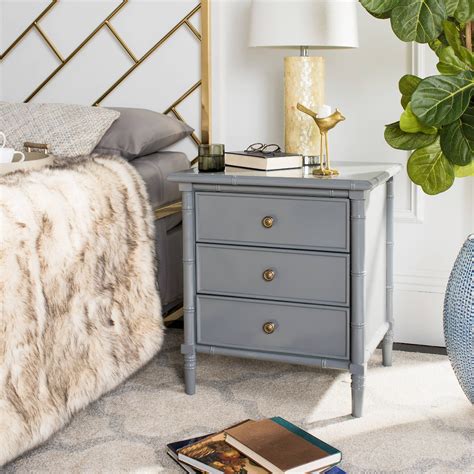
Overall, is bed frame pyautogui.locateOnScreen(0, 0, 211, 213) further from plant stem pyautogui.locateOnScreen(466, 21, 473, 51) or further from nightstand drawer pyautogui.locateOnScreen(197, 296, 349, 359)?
plant stem pyautogui.locateOnScreen(466, 21, 473, 51)

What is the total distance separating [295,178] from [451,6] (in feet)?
1.75

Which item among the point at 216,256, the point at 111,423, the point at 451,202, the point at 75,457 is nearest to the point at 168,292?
the point at 216,256

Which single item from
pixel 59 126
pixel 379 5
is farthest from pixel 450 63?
pixel 59 126

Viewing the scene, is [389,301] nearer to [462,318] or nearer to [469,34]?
[462,318]

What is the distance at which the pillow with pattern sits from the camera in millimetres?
2379

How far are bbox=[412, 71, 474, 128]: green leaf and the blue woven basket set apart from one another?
0.36 meters

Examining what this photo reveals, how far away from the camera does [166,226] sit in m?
2.51

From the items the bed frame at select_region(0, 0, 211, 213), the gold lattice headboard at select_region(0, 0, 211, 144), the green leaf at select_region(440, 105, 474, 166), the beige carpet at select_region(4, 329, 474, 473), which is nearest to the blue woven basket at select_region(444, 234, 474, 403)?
the beige carpet at select_region(4, 329, 474, 473)

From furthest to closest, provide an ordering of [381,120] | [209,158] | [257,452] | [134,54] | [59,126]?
1. [134,54]
2. [381,120]
3. [59,126]
4. [209,158]
5. [257,452]

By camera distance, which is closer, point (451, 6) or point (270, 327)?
point (451, 6)

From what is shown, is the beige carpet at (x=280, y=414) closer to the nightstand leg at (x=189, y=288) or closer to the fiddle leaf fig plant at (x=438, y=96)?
the nightstand leg at (x=189, y=288)

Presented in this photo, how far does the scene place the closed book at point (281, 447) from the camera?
1.64 metres

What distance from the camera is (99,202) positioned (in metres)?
2.07

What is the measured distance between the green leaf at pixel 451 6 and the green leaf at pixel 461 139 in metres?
0.22
